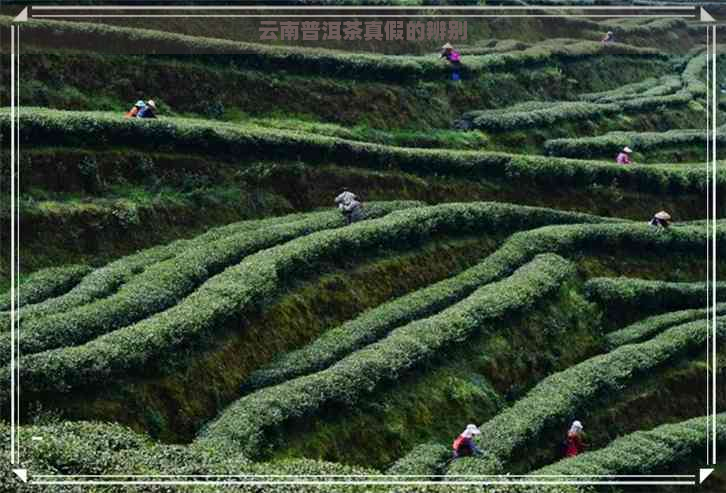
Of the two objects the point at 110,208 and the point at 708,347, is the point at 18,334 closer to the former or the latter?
the point at 110,208

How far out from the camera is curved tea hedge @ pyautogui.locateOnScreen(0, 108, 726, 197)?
28.8m

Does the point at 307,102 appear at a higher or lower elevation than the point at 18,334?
higher

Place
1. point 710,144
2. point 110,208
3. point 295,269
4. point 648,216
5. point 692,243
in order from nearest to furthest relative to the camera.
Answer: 1. point 295,269
2. point 110,208
3. point 692,243
4. point 648,216
5. point 710,144

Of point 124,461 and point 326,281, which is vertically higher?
point 326,281

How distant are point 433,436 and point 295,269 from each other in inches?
212

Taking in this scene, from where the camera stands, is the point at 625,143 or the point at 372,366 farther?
the point at 625,143

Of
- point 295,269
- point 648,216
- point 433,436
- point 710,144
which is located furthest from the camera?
point 710,144

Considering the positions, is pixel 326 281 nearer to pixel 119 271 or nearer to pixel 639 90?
pixel 119 271

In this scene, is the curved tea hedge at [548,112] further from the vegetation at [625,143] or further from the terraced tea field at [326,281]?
the vegetation at [625,143]

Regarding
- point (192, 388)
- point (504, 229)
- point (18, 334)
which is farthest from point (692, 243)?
point (18, 334)

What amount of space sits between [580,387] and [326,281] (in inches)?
257

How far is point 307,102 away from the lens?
38656 millimetres

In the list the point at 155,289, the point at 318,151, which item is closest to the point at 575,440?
the point at 155,289

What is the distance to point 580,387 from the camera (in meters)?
25.1
